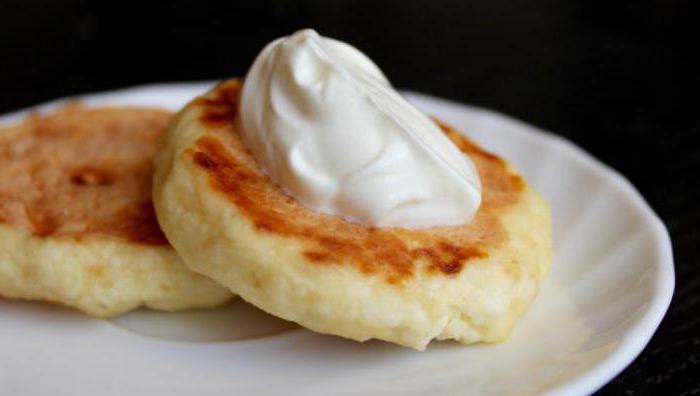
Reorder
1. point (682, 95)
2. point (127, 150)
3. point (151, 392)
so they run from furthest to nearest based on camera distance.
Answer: point (682, 95)
point (127, 150)
point (151, 392)

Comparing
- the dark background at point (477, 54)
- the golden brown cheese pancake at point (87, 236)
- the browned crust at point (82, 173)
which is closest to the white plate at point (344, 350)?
the golden brown cheese pancake at point (87, 236)

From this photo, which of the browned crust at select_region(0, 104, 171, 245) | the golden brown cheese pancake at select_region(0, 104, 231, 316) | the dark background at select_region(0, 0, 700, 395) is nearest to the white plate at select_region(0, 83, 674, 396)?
the golden brown cheese pancake at select_region(0, 104, 231, 316)

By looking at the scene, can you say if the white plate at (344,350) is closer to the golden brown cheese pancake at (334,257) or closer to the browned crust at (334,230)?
the golden brown cheese pancake at (334,257)

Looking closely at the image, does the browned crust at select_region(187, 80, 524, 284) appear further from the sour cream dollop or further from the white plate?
the white plate

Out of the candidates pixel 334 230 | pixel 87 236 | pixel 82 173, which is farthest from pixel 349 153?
pixel 82 173

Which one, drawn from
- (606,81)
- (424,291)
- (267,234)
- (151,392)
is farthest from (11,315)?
(606,81)

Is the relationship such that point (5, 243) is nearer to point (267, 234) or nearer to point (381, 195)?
point (267, 234)

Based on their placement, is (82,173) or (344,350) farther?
(82,173)

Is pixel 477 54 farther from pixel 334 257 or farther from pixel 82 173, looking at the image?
pixel 334 257
